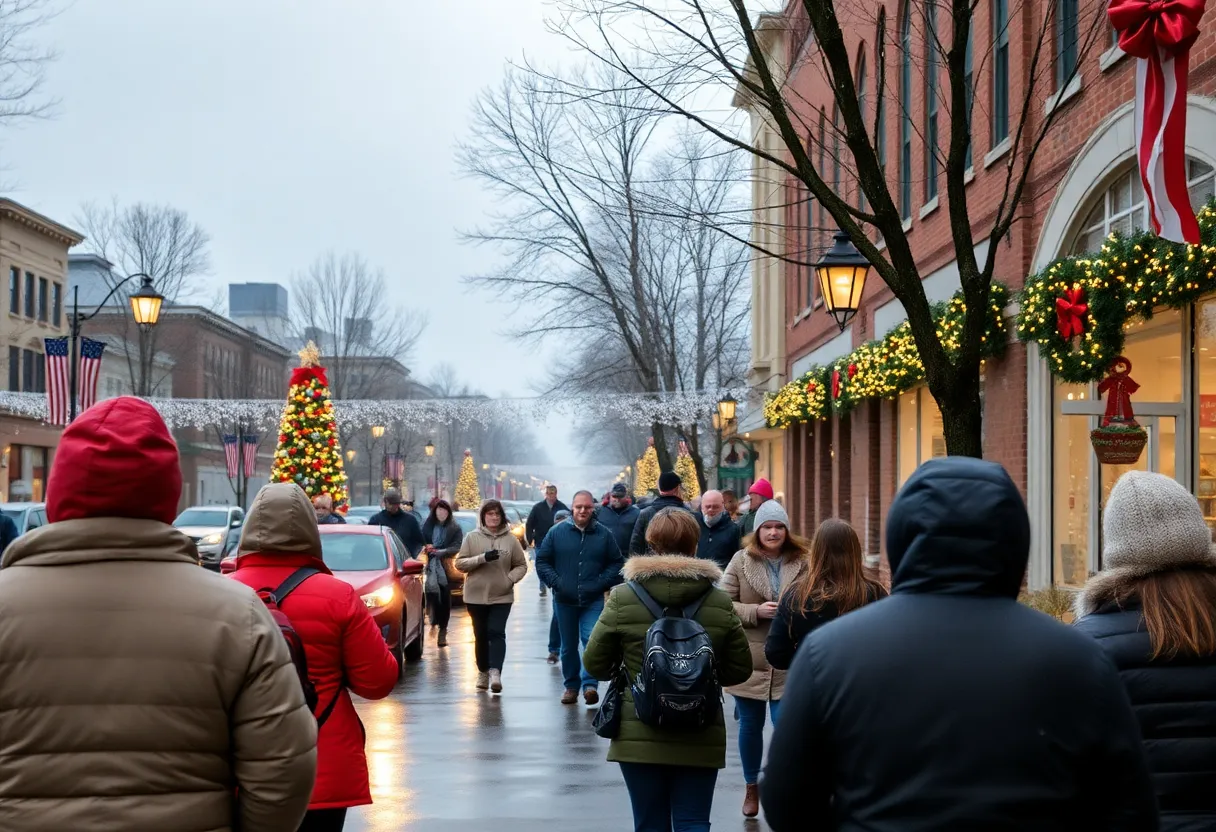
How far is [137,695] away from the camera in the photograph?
3.27m

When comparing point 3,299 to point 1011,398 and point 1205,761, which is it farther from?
point 1205,761

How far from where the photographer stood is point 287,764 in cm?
337

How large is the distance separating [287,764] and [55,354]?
25.3m

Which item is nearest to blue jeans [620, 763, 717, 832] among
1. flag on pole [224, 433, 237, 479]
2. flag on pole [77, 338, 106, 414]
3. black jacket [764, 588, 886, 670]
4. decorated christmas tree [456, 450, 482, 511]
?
black jacket [764, 588, 886, 670]

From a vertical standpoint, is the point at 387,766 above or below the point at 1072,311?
below

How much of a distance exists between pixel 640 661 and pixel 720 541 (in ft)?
23.4

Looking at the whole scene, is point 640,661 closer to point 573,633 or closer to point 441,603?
point 573,633

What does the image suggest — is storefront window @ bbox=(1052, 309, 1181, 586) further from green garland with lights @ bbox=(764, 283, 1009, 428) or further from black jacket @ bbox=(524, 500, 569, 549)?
black jacket @ bbox=(524, 500, 569, 549)

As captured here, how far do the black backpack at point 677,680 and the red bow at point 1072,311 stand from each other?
764cm

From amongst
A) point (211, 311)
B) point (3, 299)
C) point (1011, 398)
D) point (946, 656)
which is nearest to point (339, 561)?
point (1011, 398)

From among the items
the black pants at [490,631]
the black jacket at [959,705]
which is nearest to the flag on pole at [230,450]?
the black pants at [490,631]

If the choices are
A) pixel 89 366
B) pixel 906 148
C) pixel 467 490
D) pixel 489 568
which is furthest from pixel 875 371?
pixel 467 490

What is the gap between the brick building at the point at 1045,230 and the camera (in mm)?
12469

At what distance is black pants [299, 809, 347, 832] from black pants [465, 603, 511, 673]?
8.86m
